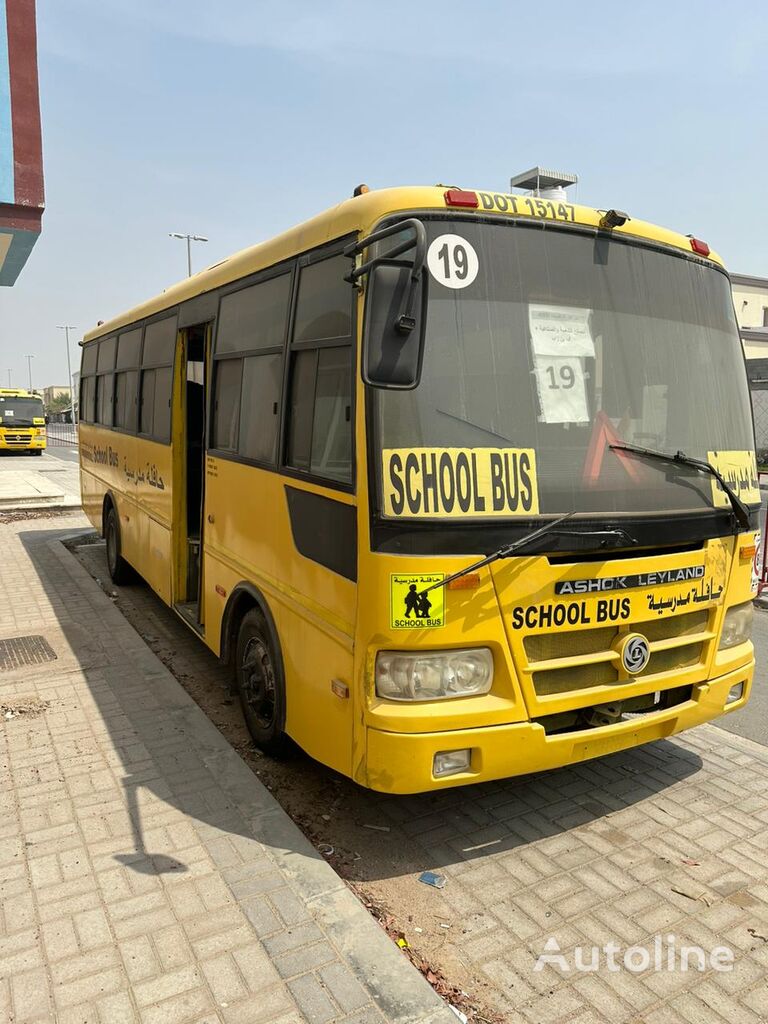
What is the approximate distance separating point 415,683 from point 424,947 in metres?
1.03

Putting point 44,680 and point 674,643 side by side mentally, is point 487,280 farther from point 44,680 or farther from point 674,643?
point 44,680

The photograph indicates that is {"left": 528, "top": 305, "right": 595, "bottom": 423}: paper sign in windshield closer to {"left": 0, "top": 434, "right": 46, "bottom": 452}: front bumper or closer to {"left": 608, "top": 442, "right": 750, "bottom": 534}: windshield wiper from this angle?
{"left": 608, "top": 442, "right": 750, "bottom": 534}: windshield wiper

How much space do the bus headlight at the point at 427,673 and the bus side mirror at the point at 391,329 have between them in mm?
1116

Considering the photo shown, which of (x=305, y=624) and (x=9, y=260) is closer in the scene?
(x=305, y=624)

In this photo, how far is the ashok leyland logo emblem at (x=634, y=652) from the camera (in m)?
3.42

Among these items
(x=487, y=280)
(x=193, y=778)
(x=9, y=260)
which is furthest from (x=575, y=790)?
(x=9, y=260)

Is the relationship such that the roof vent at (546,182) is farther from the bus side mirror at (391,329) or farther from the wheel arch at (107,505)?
the wheel arch at (107,505)

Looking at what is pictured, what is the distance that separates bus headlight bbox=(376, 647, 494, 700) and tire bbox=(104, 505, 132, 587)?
624 cm

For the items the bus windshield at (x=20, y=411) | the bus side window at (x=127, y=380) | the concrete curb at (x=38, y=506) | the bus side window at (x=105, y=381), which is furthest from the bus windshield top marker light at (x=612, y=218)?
the bus windshield at (x=20, y=411)

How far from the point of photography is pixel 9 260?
1219 cm

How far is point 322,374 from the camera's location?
3.58 m

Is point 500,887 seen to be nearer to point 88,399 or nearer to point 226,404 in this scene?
point 226,404

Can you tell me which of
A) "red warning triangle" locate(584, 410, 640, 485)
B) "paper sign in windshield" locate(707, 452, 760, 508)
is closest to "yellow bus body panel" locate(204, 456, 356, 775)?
"red warning triangle" locate(584, 410, 640, 485)

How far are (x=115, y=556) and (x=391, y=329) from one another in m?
6.84
